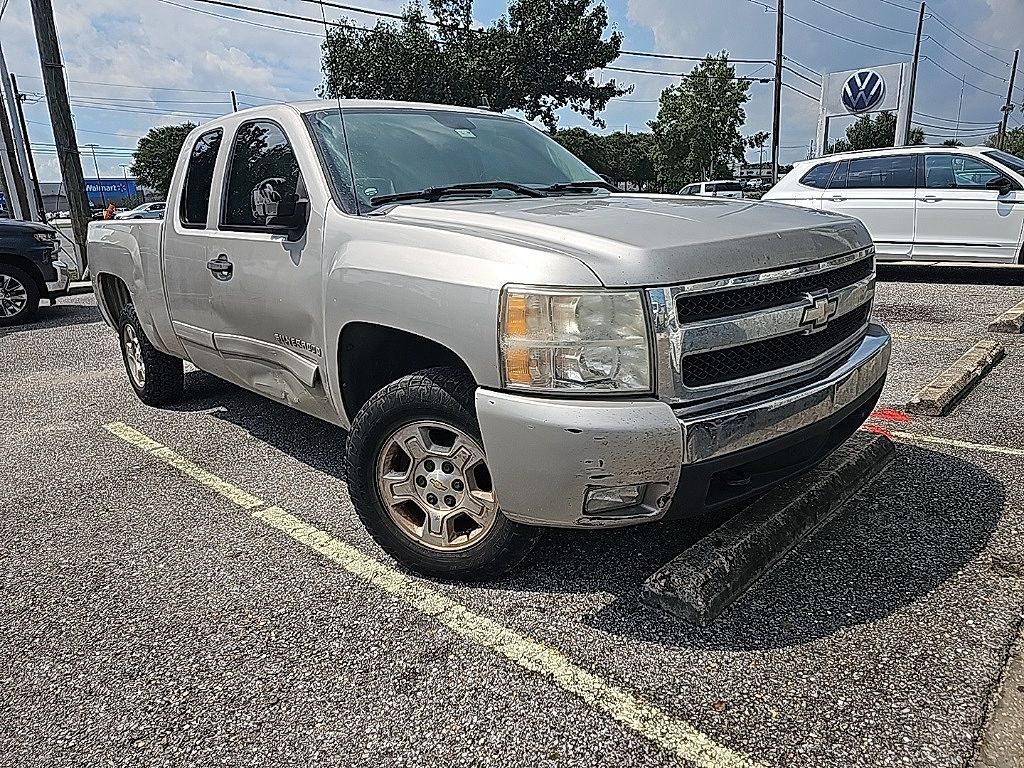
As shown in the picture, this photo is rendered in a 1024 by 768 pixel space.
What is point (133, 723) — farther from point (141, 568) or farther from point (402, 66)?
point (402, 66)

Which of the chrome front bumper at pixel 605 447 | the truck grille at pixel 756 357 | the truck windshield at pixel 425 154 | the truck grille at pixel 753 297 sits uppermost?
the truck windshield at pixel 425 154

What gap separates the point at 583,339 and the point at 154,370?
4.10 metres

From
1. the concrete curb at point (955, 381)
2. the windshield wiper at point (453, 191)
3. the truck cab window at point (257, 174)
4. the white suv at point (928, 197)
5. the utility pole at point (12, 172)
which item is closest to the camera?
the windshield wiper at point (453, 191)

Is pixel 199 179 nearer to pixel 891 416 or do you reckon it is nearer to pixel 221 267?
pixel 221 267

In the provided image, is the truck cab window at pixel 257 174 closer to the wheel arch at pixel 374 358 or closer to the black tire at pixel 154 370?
the wheel arch at pixel 374 358

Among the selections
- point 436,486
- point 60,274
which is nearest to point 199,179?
point 436,486

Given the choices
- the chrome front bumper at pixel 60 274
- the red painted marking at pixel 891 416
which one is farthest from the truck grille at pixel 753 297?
the chrome front bumper at pixel 60 274

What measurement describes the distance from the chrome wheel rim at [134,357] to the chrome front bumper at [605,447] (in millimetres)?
3936

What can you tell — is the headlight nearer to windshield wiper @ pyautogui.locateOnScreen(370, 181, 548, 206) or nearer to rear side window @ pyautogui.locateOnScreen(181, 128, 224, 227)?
windshield wiper @ pyautogui.locateOnScreen(370, 181, 548, 206)

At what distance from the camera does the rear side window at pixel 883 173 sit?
35.0 ft

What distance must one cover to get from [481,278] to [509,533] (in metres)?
0.91

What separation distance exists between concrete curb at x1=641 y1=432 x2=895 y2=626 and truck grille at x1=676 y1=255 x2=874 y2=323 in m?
0.68

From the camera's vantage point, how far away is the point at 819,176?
37.6 ft

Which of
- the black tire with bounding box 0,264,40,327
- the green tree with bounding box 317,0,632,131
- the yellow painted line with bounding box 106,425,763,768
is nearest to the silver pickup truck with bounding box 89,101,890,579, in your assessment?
the yellow painted line with bounding box 106,425,763,768
